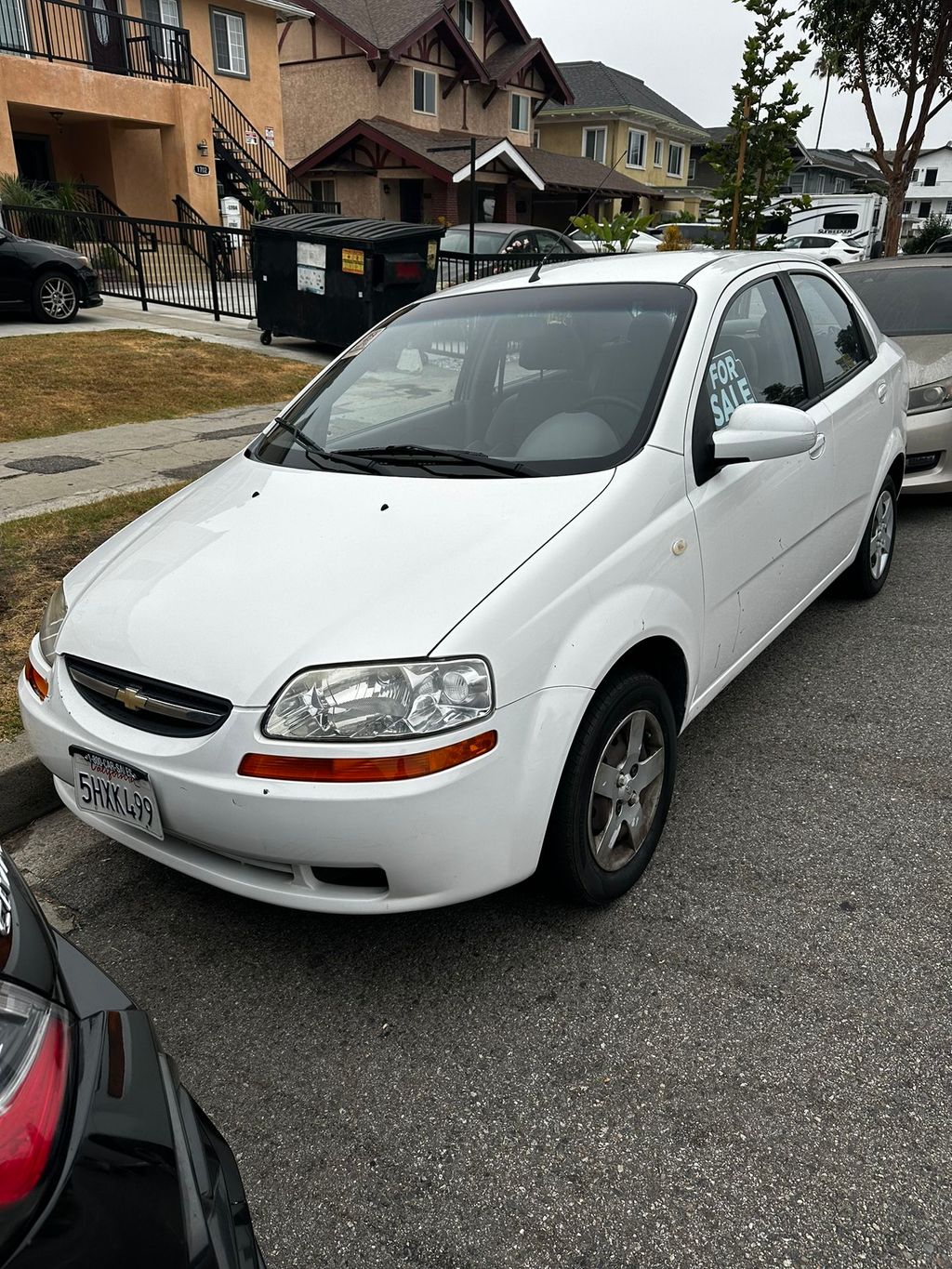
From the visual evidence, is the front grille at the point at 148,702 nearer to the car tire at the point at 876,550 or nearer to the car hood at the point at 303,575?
the car hood at the point at 303,575

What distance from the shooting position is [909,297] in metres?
7.15

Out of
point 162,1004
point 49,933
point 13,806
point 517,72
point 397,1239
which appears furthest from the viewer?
point 517,72

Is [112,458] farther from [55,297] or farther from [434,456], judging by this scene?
[55,297]

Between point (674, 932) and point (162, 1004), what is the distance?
53.5 inches

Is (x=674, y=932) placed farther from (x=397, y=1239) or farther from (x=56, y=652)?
(x=56, y=652)

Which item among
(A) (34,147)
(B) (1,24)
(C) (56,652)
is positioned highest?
(B) (1,24)

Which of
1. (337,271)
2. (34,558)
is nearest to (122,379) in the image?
(337,271)

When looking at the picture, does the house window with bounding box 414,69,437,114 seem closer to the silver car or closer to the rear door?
the silver car

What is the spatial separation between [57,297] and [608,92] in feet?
124

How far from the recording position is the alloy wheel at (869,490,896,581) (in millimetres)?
4727

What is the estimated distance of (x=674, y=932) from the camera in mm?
2711

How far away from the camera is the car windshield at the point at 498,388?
299 cm

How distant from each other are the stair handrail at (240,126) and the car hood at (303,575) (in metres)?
23.4

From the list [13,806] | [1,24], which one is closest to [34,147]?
[1,24]
